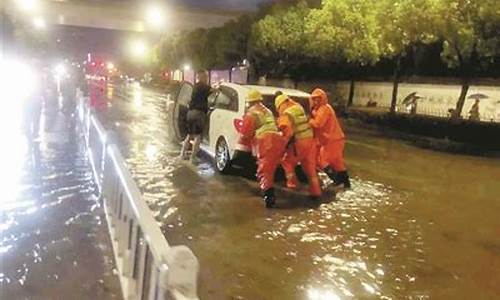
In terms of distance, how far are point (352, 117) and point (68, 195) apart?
22018 millimetres

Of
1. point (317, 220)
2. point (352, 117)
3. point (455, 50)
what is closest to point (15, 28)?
point (352, 117)

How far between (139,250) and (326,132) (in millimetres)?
5930

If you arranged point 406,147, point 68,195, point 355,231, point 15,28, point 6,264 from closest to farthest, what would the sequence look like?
point 6,264
point 355,231
point 68,195
point 406,147
point 15,28

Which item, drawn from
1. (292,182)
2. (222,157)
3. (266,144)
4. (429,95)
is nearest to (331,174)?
(292,182)

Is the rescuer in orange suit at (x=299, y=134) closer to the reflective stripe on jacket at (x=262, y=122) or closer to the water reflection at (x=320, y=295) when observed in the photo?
the reflective stripe on jacket at (x=262, y=122)

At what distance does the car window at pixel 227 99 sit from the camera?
10.8 metres

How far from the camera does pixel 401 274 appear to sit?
19.7 ft

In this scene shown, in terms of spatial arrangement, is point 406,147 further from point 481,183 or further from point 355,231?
point 355,231

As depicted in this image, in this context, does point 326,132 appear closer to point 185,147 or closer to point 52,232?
point 185,147

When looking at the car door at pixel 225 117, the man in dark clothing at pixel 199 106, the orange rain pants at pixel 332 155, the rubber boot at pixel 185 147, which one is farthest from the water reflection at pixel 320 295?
the rubber boot at pixel 185 147

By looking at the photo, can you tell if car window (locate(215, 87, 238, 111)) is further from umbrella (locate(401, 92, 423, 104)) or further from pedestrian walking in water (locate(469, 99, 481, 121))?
umbrella (locate(401, 92, 423, 104))

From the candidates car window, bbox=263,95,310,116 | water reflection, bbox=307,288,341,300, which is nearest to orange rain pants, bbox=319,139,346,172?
car window, bbox=263,95,310,116

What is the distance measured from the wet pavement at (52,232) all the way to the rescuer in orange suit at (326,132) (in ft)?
12.3

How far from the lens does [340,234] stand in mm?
7406
